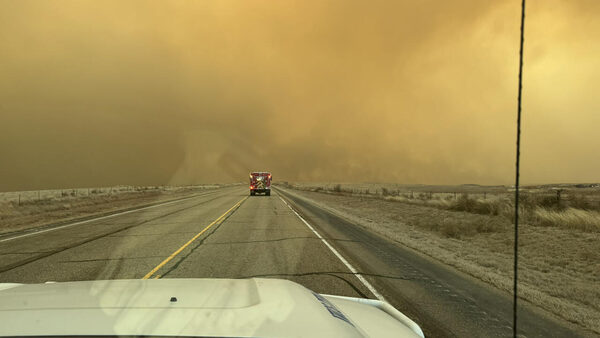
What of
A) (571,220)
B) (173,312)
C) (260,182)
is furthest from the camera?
(260,182)

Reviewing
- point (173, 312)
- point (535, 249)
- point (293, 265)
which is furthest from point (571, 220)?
point (173, 312)

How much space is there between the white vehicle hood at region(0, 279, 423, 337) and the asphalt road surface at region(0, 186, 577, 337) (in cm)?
348

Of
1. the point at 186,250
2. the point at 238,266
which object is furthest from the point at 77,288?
the point at 186,250

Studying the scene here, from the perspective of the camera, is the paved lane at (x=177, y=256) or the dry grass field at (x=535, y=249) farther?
the paved lane at (x=177, y=256)

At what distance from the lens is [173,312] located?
1968 millimetres

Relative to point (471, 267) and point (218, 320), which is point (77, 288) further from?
point (471, 267)

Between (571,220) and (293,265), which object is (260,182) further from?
(293,265)

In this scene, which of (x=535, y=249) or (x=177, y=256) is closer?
(x=177, y=256)

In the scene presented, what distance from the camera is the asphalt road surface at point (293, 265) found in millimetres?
6016

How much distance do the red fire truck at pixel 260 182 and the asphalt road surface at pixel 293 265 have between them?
117 ft

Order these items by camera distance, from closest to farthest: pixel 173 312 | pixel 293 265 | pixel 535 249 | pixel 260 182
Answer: pixel 173 312, pixel 293 265, pixel 535 249, pixel 260 182

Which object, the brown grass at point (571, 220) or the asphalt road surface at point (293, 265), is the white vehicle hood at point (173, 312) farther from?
the brown grass at point (571, 220)

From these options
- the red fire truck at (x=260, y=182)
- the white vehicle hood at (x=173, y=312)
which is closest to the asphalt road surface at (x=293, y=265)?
the white vehicle hood at (x=173, y=312)

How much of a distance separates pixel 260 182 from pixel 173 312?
50.4 metres
